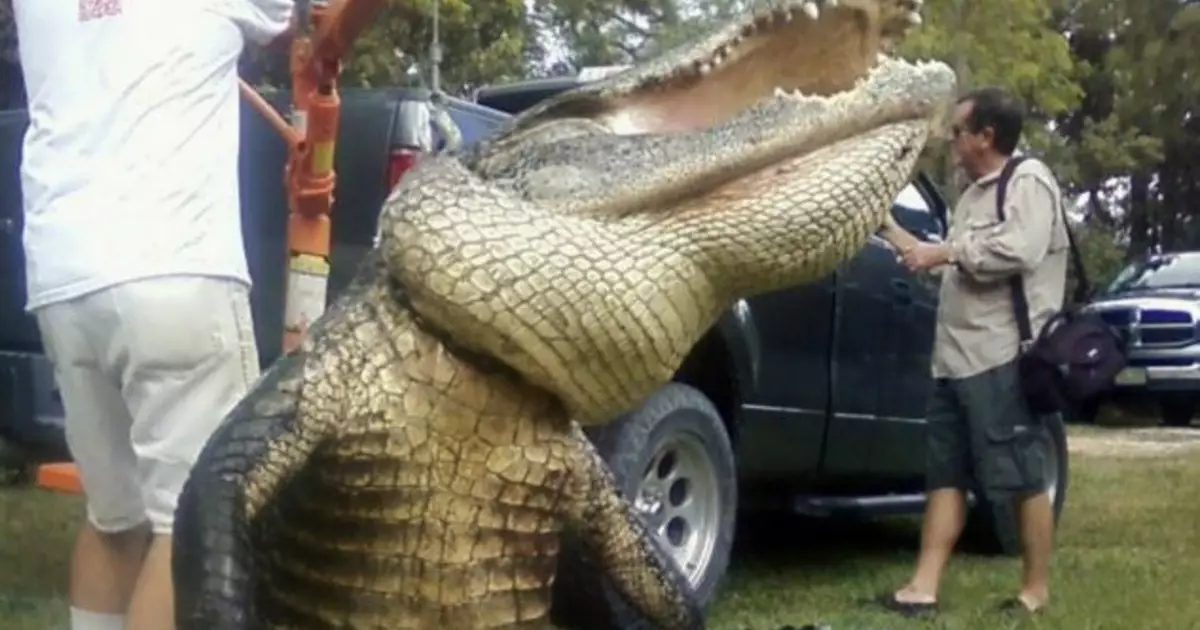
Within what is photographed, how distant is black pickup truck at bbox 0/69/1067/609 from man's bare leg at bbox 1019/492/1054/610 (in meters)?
0.85

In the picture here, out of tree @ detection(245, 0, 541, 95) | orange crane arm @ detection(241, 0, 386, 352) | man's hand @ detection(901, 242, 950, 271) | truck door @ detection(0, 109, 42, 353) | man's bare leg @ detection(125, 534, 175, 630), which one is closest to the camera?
man's bare leg @ detection(125, 534, 175, 630)

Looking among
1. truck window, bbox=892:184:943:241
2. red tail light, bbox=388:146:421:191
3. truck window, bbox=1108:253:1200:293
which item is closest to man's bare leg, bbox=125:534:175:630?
red tail light, bbox=388:146:421:191

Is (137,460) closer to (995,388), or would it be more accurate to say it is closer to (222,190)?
(222,190)

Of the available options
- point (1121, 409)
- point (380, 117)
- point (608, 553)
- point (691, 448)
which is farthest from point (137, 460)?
point (1121, 409)

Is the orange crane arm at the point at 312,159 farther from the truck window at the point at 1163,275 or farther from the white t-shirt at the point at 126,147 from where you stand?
the truck window at the point at 1163,275

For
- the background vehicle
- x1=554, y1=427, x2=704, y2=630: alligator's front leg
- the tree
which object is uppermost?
x1=554, y1=427, x2=704, y2=630: alligator's front leg

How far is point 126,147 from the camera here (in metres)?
3.09

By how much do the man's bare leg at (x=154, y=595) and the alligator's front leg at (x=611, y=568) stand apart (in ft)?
3.42

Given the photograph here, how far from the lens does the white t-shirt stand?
3062mm

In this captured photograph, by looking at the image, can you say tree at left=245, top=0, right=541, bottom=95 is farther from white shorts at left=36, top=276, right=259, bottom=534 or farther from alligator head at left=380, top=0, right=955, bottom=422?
alligator head at left=380, top=0, right=955, bottom=422

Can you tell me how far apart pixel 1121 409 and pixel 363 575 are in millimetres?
17667

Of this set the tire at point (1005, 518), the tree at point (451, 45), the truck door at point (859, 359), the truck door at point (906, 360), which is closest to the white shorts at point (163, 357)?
the truck door at point (859, 359)

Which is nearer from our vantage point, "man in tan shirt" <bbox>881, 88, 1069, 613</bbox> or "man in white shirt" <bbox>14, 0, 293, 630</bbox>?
"man in white shirt" <bbox>14, 0, 293, 630</bbox>

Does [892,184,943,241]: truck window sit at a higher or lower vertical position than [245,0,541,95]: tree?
higher
